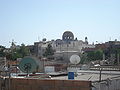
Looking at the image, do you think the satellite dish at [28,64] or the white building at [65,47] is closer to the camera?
the satellite dish at [28,64]

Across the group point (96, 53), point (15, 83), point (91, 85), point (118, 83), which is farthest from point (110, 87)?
point (96, 53)

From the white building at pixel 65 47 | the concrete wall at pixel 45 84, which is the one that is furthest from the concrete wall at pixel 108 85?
the white building at pixel 65 47

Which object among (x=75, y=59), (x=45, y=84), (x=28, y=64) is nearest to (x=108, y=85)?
(x=45, y=84)

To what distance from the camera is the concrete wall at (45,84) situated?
27.3 ft

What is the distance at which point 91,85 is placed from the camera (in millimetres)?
8211

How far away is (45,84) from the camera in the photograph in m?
8.80

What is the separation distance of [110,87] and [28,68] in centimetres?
370

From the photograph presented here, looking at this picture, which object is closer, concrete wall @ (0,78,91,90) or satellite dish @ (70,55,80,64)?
concrete wall @ (0,78,91,90)

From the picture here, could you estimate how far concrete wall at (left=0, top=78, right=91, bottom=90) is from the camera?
831cm

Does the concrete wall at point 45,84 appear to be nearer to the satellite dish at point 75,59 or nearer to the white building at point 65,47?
the satellite dish at point 75,59

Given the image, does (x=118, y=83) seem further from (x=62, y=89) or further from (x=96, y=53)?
(x=96, y=53)

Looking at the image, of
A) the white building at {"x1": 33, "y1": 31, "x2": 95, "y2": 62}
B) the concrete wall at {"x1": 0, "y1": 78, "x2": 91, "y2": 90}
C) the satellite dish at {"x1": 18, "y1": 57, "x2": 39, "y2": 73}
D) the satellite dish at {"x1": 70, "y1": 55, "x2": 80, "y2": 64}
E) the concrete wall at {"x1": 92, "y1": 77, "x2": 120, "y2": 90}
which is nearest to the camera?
the concrete wall at {"x1": 0, "y1": 78, "x2": 91, "y2": 90}

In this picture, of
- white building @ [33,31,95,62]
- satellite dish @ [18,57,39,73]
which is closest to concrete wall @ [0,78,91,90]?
satellite dish @ [18,57,39,73]

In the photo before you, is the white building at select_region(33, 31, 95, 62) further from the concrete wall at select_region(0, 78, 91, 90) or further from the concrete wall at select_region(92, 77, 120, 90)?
the concrete wall at select_region(0, 78, 91, 90)
